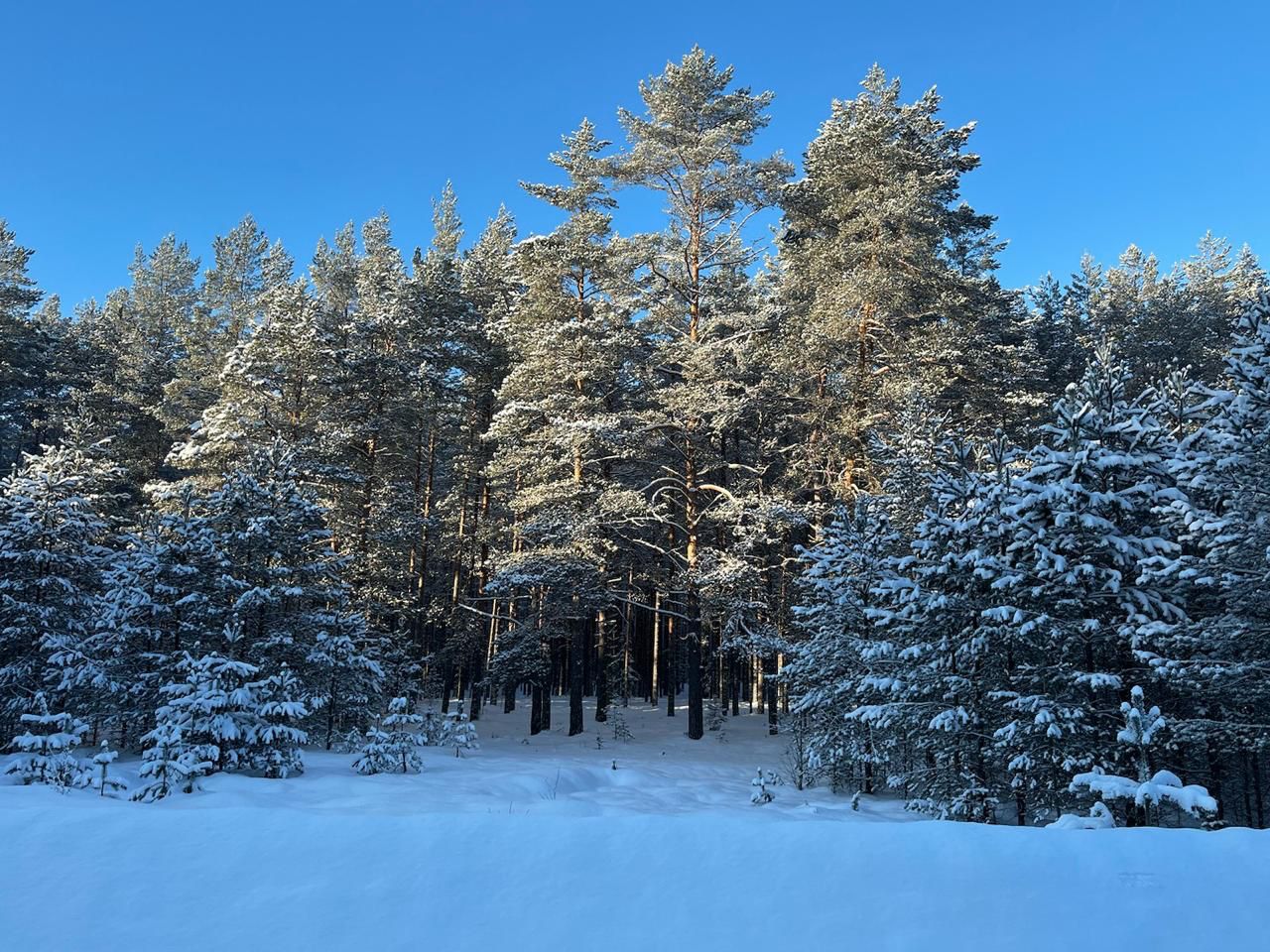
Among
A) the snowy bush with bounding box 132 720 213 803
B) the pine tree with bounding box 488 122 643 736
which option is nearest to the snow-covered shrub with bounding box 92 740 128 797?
the snowy bush with bounding box 132 720 213 803

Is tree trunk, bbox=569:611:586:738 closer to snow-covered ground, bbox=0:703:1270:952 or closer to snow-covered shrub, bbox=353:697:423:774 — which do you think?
snow-covered shrub, bbox=353:697:423:774

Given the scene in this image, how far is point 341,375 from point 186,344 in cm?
1387

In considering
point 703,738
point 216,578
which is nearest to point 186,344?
point 216,578

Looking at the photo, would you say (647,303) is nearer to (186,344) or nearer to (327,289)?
(327,289)

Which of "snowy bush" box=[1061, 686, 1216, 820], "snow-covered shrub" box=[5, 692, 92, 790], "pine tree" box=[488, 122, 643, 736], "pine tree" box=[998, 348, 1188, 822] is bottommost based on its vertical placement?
"snow-covered shrub" box=[5, 692, 92, 790]

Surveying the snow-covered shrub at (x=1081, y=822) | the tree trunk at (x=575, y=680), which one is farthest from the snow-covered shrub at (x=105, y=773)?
the tree trunk at (x=575, y=680)

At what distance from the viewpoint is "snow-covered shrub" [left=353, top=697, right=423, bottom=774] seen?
11242 millimetres

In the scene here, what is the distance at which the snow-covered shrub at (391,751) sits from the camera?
1124cm

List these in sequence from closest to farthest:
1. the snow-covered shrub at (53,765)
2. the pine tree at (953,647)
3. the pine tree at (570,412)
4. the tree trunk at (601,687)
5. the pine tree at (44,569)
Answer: the snow-covered shrub at (53,765) → the pine tree at (953,647) → the pine tree at (44,569) → the pine tree at (570,412) → the tree trunk at (601,687)

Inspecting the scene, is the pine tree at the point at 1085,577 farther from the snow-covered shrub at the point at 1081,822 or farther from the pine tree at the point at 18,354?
the pine tree at the point at 18,354

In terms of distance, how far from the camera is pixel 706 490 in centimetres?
2447

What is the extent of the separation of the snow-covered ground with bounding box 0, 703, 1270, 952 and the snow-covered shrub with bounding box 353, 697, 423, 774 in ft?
22.5

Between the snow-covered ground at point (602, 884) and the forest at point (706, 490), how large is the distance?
280 cm

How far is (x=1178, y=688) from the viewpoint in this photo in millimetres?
9750
